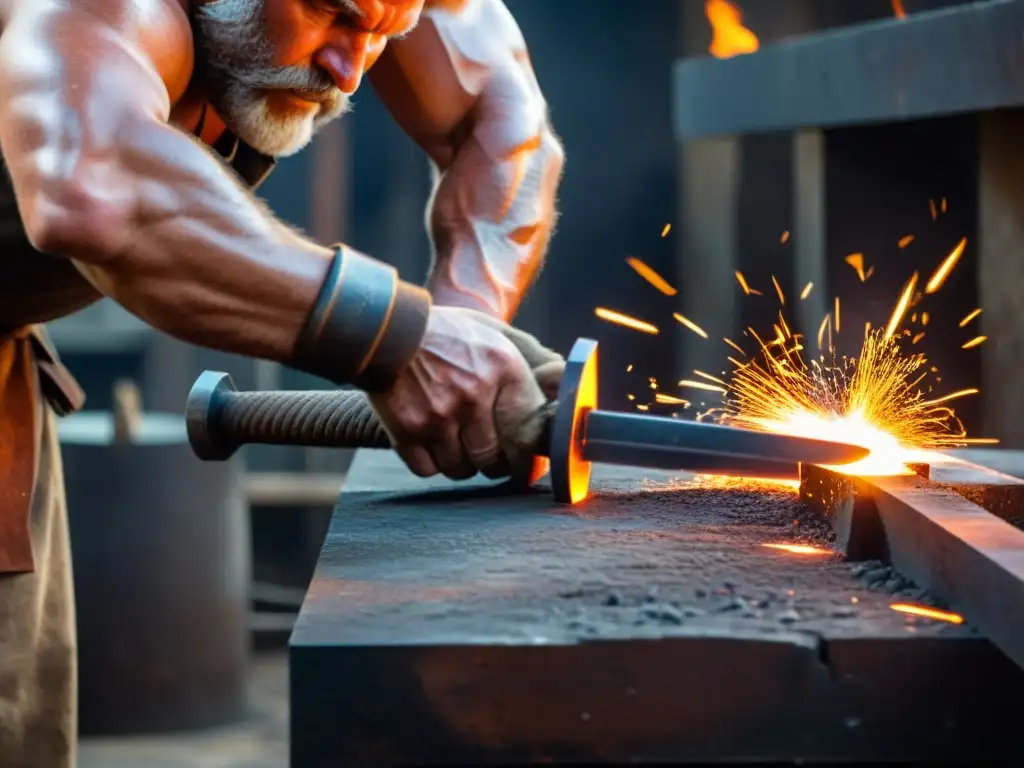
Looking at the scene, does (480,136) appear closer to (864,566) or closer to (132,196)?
(132,196)

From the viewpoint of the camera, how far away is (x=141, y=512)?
3.83 meters

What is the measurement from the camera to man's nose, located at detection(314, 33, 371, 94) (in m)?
1.69

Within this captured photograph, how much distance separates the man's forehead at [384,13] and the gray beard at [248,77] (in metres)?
0.10

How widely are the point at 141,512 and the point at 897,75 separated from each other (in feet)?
7.98

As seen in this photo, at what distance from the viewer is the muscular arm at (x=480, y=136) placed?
79.7 inches

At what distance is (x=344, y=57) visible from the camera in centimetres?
170

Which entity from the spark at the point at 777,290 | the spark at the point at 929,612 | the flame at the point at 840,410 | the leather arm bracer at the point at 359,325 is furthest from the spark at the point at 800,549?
the spark at the point at 777,290

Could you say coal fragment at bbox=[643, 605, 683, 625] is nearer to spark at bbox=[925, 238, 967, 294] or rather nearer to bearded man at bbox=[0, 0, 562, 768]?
bearded man at bbox=[0, 0, 562, 768]

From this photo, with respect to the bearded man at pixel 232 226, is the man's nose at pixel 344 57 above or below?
above

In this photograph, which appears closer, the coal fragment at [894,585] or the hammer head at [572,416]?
the coal fragment at [894,585]

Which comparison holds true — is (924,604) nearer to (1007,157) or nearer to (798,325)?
(1007,157)

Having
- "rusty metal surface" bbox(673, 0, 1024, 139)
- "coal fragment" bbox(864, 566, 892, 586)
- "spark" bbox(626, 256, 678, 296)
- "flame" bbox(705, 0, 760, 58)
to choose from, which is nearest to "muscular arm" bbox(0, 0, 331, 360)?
"coal fragment" bbox(864, 566, 892, 586)

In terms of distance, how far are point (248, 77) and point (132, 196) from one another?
470 millimetres

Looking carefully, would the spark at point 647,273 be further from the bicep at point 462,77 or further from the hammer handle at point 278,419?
the hammer handle at point 278,419
